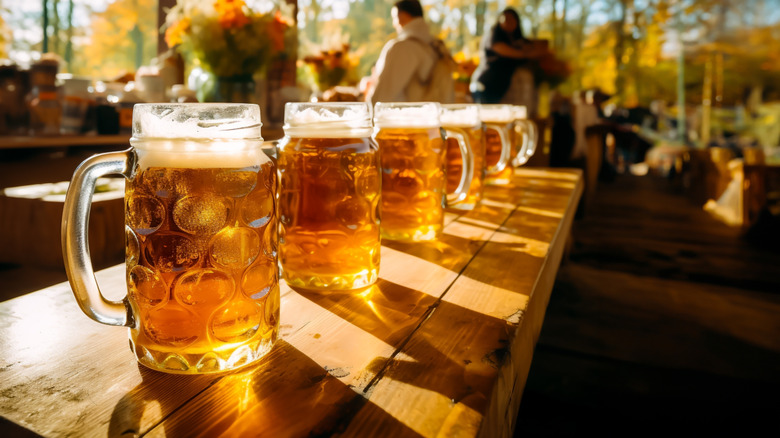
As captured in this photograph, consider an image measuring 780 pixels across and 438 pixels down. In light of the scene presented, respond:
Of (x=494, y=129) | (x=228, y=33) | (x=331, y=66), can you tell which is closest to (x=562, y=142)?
(x=331, y=66)

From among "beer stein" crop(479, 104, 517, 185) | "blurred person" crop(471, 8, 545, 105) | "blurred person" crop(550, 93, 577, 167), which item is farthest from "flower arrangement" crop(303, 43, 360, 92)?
"blurred person" crop(550, 93, 577, 167)

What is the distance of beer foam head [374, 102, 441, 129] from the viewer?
1.01 metres

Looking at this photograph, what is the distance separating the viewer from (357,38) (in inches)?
647

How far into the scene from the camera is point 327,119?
2.47ft

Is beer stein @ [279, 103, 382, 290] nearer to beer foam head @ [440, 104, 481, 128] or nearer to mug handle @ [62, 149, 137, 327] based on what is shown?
mug handle @ [62, 149, 137, 327]

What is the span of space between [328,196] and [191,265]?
0.28 metres

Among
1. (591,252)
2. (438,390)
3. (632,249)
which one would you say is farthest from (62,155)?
(632,249)

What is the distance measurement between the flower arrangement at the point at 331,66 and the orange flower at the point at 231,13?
52.1 inches

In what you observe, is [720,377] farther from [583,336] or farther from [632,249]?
[632,249]

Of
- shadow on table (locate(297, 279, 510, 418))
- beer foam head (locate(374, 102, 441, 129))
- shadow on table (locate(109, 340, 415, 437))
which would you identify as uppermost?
beer foam head (locate(374, 102, 441, 129))

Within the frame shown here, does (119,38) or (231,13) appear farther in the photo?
(119,38)

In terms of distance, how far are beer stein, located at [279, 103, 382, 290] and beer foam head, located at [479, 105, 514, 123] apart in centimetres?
95

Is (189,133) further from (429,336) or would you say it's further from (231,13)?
(231,13)

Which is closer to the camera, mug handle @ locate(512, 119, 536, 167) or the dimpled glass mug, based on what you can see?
the dimpled glass mug
